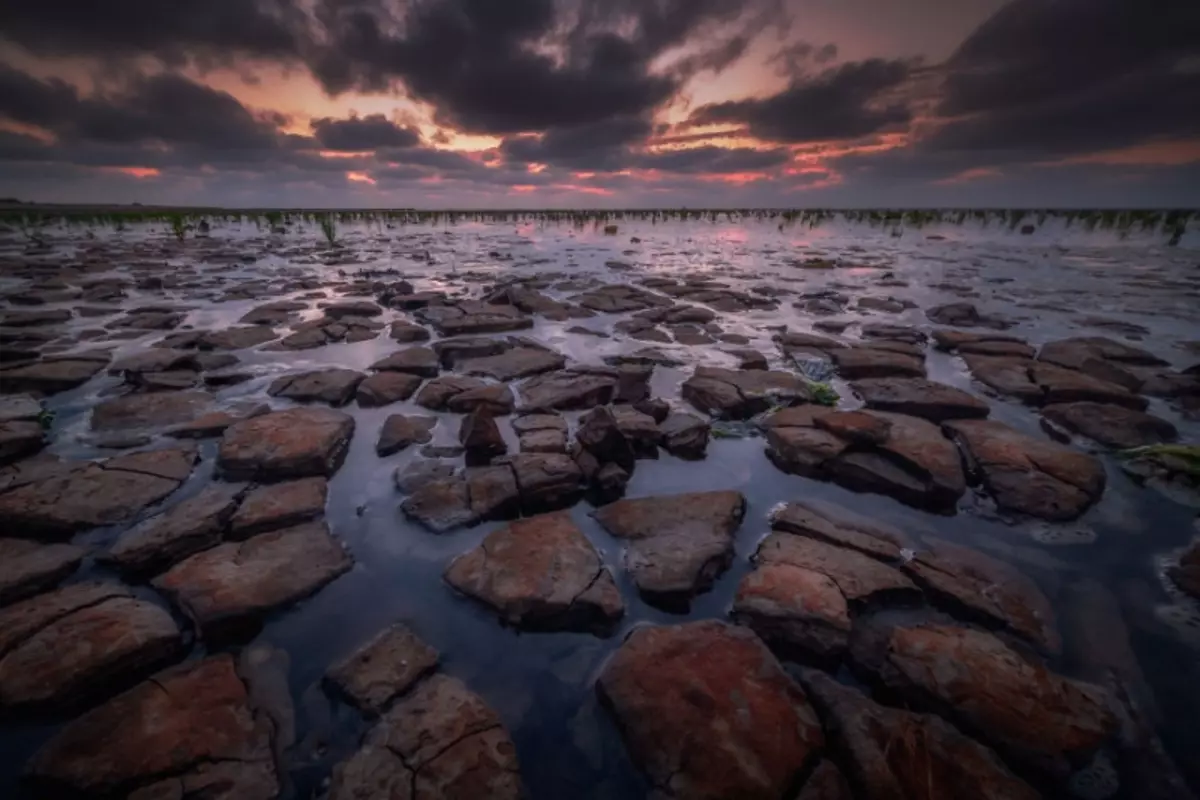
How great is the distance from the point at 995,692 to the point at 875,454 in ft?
6.81

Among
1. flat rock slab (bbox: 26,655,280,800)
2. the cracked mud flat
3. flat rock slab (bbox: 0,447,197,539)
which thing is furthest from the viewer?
flat rock slab (bbox: 0,447,197,539)

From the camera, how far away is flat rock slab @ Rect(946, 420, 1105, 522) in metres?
3.27

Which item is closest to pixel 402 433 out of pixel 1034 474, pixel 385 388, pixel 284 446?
pixel 284 446

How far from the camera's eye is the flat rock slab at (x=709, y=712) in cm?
171

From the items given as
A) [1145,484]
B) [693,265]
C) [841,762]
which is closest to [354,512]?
[841,762]

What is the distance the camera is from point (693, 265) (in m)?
17.4

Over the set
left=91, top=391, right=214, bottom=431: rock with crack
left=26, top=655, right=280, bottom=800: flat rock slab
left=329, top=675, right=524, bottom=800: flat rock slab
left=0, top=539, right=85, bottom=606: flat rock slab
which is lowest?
left=329, top=675, right=524, bottom=800: flat rock slab

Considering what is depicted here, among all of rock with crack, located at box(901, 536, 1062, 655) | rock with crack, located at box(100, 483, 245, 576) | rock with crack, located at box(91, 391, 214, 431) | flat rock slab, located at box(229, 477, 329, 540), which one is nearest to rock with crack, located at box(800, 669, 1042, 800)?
rock with crack, located at box(901, 536, 1062, 655)

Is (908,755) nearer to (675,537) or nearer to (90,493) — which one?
(675,537)

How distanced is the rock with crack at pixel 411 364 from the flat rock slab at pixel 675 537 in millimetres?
3435

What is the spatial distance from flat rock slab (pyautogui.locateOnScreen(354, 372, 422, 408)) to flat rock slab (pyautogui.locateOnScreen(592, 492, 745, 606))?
2.84 meters

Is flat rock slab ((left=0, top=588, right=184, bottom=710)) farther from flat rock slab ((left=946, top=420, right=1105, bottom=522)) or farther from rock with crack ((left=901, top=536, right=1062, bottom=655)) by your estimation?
flat rock slab ((left=946, top=420, right=1105, bottom=522))

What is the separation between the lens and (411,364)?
5887mm

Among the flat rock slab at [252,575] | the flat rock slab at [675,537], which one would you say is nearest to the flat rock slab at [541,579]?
the flat rock slab at [675,537]
